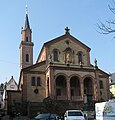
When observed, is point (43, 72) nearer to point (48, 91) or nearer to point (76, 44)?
point (48, 91)

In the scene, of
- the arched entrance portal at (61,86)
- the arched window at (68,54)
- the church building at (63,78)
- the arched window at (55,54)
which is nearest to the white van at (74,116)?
the church building at (63,78)

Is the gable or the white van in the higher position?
the gable

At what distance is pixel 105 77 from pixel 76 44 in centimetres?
1018

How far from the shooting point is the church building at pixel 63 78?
4938 centimetres

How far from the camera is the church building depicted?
162ft

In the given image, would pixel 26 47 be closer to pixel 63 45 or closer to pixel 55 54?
pixel 63 45

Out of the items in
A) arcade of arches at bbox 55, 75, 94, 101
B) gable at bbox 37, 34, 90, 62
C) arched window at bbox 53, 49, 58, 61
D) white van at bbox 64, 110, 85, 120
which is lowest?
white van at bbox 64, 110, 85, 120

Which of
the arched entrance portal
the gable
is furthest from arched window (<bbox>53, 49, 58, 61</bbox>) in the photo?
the arched entrance portal

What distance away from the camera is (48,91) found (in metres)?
50.5

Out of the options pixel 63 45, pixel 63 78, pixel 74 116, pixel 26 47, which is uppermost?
pixel 26 47

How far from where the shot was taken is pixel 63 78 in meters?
52.7

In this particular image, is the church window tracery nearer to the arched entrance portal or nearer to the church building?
the church building

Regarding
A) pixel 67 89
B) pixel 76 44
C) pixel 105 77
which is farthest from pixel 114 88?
pixel 67 89

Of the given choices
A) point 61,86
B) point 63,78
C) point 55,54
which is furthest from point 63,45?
point 61,86
